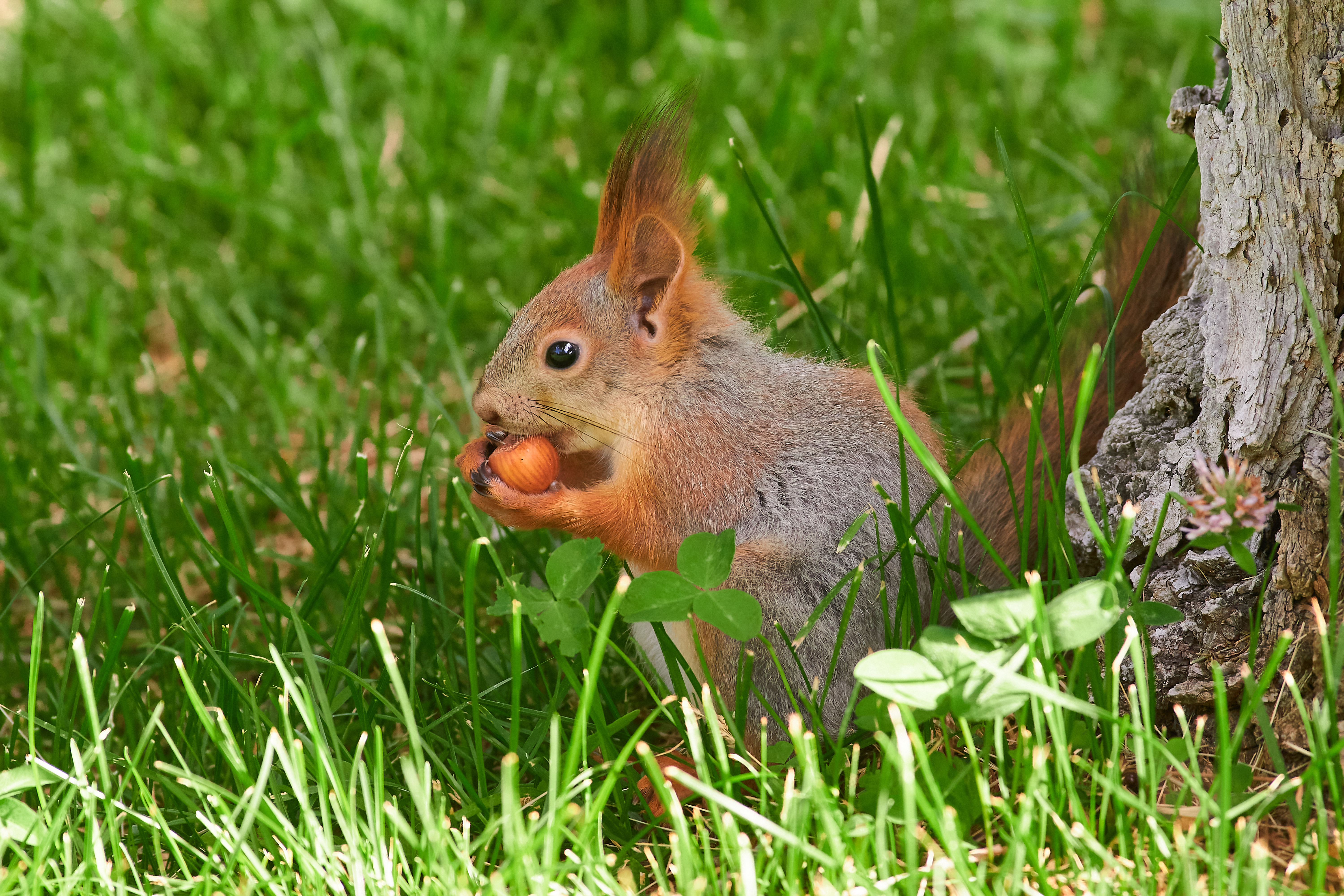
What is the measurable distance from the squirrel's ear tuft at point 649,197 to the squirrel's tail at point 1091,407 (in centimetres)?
63

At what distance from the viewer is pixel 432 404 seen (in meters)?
2.96

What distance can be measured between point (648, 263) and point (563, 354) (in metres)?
0.22

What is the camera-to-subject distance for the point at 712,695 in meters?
1.90

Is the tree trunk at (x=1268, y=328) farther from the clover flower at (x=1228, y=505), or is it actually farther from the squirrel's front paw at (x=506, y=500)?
the squirrel's front paw at (x=506, y=500)

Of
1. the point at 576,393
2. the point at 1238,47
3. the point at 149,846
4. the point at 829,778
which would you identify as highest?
the point at 1238,47

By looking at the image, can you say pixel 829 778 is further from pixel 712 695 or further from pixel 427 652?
pixel 427 652

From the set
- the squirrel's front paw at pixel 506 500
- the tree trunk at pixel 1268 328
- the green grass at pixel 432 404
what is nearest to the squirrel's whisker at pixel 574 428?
the squirrel's front paw at pixel 506 500

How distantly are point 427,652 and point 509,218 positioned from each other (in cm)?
196

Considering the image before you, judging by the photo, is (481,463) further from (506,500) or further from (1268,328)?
(1268,328)

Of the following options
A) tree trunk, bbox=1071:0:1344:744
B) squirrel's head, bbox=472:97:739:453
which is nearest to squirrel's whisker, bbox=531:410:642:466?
squirrel's head, bbox=472:97:739:453

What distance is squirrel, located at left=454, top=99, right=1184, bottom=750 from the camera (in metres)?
1.97

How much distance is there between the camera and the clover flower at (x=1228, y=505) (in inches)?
63.0

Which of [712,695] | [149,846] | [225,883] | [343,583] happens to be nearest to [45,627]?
[343,583]

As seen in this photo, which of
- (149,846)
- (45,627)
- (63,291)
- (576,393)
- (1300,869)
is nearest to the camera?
(1300,869)
